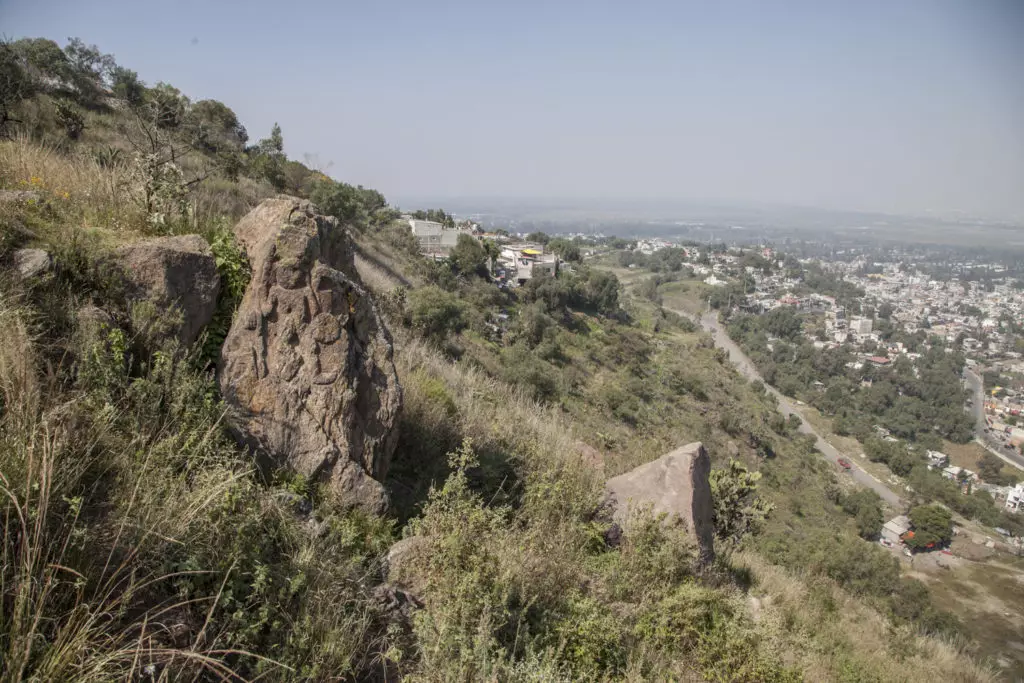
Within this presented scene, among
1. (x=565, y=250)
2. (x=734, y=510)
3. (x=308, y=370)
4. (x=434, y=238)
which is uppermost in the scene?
(x=434, y=238)

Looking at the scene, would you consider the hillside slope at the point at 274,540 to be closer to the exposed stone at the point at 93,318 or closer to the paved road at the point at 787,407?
the exposed stone at the point at 93,318

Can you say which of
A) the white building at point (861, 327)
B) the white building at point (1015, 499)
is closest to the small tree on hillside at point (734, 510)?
the white building at point (1015, 499)

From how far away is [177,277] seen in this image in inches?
137

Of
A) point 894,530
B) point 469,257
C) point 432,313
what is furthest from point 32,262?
point 894,530

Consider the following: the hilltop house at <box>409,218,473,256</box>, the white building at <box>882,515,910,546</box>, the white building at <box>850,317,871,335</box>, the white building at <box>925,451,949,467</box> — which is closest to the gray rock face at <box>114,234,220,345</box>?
the hilltop house at <box>409,218,473,256</box>

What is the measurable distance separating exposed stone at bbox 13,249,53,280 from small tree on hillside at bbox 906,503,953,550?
32.6m

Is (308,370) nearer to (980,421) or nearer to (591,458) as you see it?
(591,458)

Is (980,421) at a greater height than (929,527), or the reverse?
A: (929,527)

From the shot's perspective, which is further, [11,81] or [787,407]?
[787,407]

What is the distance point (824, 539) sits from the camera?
57.7ft

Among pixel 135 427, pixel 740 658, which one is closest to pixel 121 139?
pixel 135 427

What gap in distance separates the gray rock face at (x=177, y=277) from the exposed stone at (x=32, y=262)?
35 centimetres

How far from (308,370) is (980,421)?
59.4 m

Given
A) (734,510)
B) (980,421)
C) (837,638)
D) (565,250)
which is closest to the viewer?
(837,638)
